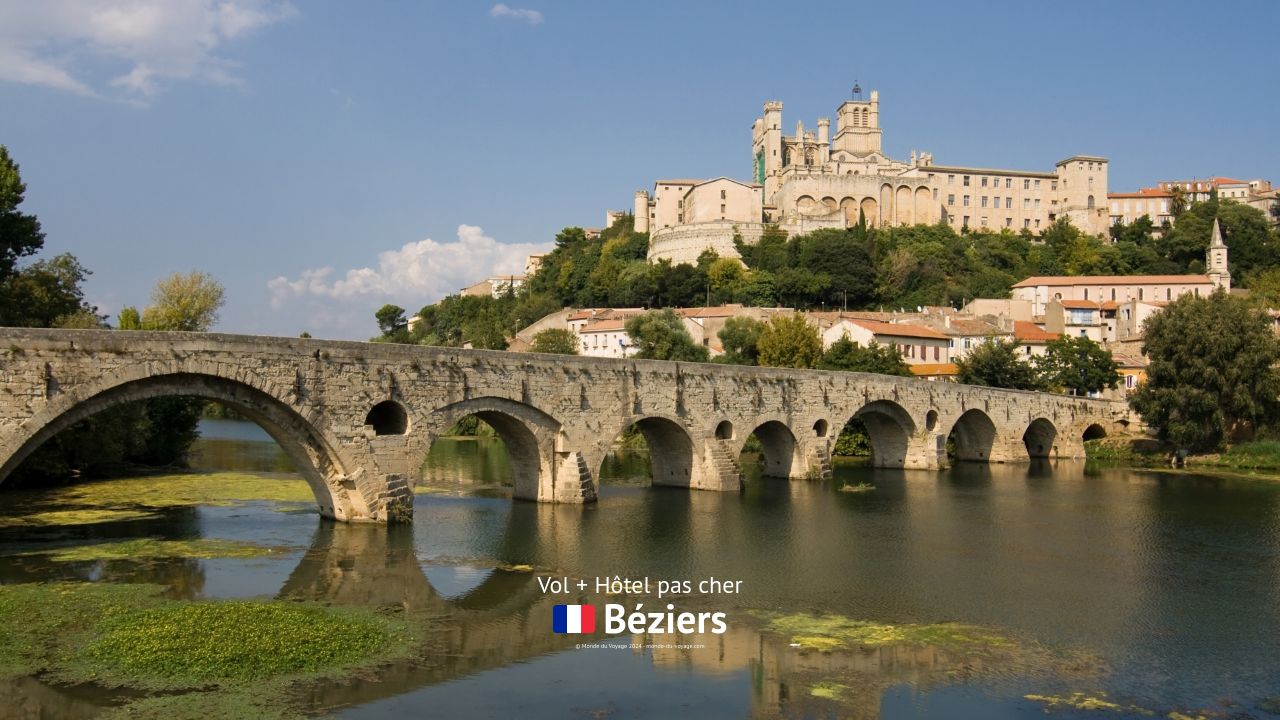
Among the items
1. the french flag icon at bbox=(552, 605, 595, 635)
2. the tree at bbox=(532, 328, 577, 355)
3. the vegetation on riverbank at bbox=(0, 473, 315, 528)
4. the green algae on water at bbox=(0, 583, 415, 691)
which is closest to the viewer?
the green algae on water at bbox=(0, 583, 415, 691)

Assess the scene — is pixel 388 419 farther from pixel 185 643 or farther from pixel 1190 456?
pixel 1190 456

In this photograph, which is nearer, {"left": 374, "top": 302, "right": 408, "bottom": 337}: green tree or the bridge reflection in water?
Result: the bridge reflection in water

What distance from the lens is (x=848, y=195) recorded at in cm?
10238

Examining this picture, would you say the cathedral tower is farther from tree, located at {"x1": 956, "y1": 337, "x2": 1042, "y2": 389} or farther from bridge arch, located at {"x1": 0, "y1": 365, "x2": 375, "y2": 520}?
bridge arch, located at {"x1": 0, "y1": 365, "x2": 375, "y2": 520}

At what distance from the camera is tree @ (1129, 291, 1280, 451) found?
45.5 meters

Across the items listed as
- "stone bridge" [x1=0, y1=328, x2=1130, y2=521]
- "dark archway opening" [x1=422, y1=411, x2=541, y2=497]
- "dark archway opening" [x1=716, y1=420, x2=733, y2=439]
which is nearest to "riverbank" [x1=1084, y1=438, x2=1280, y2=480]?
"stone bridge" [x1=0, y1=328, x2=1130, y2=521]

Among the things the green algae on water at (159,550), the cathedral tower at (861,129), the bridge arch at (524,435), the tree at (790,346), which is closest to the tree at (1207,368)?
the tree at (790,346)

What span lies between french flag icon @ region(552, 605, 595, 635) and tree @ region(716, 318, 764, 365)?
4312 cm

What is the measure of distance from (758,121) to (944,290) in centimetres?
4106

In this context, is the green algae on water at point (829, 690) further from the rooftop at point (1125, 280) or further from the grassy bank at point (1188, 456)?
the rooftop at point (1125, 280)

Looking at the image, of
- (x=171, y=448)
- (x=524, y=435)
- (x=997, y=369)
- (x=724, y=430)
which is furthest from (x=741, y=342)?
(x=524, y=435)

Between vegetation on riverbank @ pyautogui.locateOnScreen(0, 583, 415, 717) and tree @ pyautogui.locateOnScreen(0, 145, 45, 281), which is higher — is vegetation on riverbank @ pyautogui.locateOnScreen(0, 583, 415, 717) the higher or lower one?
the lower one

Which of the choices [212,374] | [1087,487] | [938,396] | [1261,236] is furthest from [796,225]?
[212,374]

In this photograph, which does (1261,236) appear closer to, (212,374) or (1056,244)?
(1056,244)
